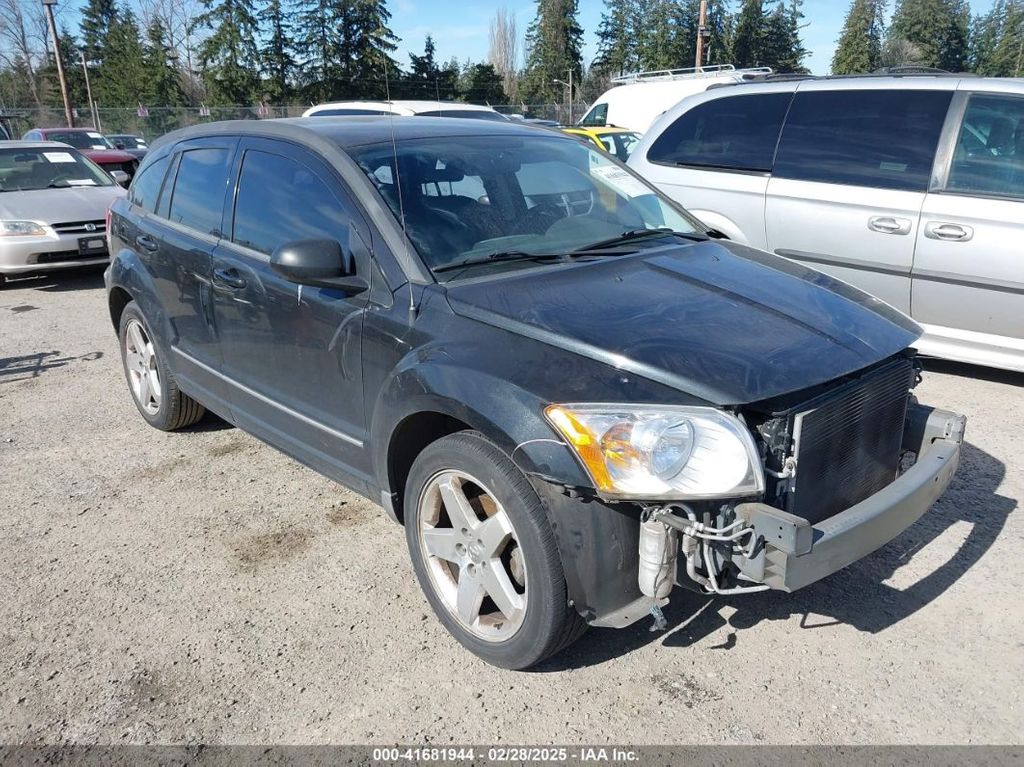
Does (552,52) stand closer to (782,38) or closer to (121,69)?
(782,38)

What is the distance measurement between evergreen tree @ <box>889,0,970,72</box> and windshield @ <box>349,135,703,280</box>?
284 feet

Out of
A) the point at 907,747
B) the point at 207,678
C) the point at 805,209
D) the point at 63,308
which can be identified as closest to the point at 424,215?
the point at 207,678

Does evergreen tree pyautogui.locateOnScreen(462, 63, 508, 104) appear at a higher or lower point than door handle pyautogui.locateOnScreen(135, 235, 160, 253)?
higher

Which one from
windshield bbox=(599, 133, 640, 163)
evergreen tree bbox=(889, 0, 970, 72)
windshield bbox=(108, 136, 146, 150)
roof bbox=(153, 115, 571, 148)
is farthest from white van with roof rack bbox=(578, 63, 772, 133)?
evergreen tree bbox=(889, 0, 970, 72)

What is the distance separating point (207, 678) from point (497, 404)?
4.73 ft

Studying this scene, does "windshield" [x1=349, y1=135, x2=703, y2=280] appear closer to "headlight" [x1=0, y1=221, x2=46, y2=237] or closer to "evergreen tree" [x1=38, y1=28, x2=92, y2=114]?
"headlight" [x1=0, y1=221, x2=46, y2=237]

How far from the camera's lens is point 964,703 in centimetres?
259

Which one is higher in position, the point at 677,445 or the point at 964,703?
the point at 677,445

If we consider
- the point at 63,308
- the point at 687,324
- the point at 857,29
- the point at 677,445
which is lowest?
the point at 63,308

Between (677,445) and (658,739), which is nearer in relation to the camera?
(677,445)

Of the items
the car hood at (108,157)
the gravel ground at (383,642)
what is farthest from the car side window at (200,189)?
the car hood at (108,157)

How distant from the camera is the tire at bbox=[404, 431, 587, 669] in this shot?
2465 mm

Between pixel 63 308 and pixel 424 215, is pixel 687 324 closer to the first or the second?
pixel 424 215

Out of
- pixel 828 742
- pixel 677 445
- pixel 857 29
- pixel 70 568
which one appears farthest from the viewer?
pixel 857 29
